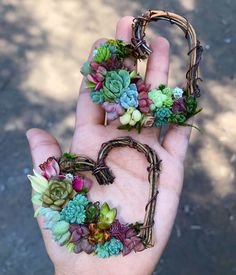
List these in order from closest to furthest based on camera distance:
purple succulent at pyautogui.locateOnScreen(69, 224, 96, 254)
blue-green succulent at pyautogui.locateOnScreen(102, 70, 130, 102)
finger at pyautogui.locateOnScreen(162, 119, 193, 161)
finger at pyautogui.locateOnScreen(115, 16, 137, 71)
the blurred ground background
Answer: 1. purple succulent at pyautogui.locateOnScreen(69, 224, 96, 254)
2. blue-green succulent at pyautogui.locateOnScreen(102, 70, 130, 102)
3. finger at pyautogui.locateOnScreen(162, 119, 193, 161)
4. finger at pyautogui.locateOnScreen(115, 16, 137, 71)
5. the blurred ground background

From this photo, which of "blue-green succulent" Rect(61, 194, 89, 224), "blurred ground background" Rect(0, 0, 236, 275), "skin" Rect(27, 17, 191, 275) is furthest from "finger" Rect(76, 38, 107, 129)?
"blurred ground background" Rect(0, 0, 236, 275)

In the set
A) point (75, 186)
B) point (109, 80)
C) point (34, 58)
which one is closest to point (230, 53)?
point (34, 58)

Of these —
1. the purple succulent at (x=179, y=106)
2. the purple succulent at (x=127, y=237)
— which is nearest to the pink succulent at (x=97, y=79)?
the purple succulent at (x=179, y=106)

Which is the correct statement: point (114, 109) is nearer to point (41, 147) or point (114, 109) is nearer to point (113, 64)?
point (113, 64)

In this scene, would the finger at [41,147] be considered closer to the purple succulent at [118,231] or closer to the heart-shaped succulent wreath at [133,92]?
the heart-shaped succulent wreath at [133,92]

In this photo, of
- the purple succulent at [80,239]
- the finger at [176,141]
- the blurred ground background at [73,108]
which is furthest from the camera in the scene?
the blurred ground background at [73,108]

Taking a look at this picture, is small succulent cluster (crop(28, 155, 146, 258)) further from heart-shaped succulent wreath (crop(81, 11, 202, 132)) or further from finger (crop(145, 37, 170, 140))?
finger (crop(145, 37, 170, 140))

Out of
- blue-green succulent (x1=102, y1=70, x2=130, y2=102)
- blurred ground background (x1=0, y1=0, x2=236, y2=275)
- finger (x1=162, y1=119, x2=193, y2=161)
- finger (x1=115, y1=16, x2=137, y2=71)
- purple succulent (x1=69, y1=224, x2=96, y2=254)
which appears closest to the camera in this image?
purple succulent (x1=69, y1=224, x2=96, y2=254)

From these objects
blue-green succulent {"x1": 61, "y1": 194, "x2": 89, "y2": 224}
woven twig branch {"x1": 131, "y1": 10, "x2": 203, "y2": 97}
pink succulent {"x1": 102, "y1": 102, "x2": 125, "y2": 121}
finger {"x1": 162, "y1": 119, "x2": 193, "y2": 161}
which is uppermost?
woven twig branch {"x1": 131, "y1": 10, "x2": 203, "y2": 97}
